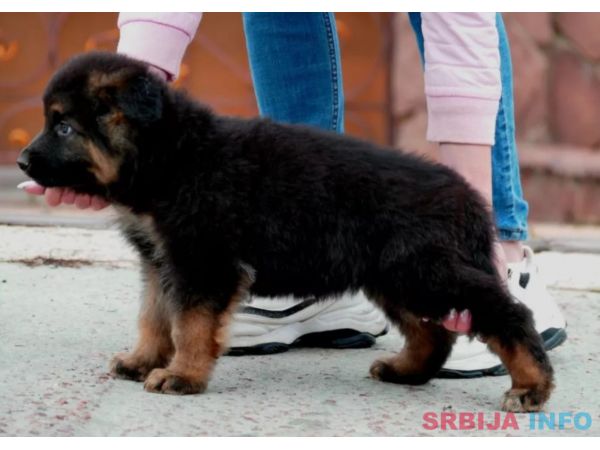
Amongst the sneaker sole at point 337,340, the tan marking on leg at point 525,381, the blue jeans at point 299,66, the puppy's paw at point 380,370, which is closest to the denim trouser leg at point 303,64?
the blue jeans at point 299,66

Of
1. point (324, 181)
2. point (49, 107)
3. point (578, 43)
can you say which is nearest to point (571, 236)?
point (578, 43)

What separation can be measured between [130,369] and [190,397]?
263 mm

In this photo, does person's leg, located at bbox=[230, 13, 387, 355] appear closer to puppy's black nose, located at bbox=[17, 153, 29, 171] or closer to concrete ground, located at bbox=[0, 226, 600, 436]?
concrete ground, located at bbox=[0, 226, 600, 436]

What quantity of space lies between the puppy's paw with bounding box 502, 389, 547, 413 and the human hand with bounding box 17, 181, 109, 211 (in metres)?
1.17

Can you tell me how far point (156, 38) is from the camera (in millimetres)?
3039

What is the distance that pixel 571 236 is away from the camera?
5.71 metres

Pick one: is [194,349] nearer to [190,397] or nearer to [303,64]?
[190,397]

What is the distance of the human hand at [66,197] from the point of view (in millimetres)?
2902

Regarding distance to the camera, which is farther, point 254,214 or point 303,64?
point 303,64

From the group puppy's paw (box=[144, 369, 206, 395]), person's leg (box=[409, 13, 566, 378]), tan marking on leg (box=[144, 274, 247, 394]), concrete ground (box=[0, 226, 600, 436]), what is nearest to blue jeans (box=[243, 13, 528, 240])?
person's leg (box=[409, 13, 566, 378])

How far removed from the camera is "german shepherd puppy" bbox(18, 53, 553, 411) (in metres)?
2.72

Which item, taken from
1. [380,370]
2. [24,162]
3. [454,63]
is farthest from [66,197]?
[454,63]

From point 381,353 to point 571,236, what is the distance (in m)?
2.61

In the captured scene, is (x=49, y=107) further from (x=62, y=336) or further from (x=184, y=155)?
(x=62, y=336)
